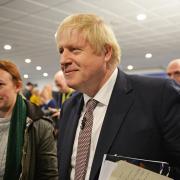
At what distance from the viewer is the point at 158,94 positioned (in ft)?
3.58

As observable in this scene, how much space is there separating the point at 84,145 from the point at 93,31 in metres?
0.45

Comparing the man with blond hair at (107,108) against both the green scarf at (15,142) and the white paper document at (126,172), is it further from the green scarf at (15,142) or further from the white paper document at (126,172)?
the green scarf at (15,142)

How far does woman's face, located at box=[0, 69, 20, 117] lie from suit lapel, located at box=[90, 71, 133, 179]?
918 millimetres

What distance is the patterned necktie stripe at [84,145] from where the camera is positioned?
1115 millimetres

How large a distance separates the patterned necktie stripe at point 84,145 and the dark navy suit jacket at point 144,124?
65mm

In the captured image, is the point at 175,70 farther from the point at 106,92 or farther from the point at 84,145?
the point at 84,145

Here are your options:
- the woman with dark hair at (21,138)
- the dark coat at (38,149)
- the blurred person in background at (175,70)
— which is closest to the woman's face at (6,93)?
the woman with dark hair at (21,138)

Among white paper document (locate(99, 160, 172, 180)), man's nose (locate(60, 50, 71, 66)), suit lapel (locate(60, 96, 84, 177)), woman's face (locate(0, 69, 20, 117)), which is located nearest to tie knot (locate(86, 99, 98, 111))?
suit lapel (locate(60, 96, 84, 177))

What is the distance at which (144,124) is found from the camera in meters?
1.05

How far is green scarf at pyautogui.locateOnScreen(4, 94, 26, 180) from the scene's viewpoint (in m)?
1.74

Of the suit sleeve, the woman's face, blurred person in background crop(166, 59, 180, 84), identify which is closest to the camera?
the suit sleeve

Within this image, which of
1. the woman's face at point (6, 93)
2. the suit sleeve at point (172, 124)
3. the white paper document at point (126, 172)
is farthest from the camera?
the woman's face at point (6, 93)

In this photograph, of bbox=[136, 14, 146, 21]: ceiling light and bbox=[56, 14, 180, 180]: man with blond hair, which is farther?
bbox=[136, 14, 146, 21]: ceiling light

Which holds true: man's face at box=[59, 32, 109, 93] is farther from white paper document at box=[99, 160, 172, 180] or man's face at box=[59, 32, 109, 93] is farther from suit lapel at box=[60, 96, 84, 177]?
white paper document at box=[99, 160, 172, 180]
